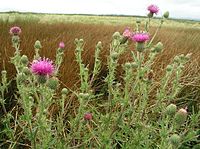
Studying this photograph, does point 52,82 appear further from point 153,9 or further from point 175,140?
point 153,9

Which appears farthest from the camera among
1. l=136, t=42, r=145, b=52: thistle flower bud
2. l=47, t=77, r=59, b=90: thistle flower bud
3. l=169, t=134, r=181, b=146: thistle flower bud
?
l=136, t=42, r=145, b=52: thistle flower bud

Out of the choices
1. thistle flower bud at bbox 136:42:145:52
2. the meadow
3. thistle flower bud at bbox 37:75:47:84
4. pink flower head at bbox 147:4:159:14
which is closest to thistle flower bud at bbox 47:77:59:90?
the meadow

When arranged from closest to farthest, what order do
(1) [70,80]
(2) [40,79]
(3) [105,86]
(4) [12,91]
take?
1. (2) [40,79]
2. (4) [12,91]
3. (1) [70,80]
4. (3) [105,86]

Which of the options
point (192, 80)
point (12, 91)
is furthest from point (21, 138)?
point (192, 80)

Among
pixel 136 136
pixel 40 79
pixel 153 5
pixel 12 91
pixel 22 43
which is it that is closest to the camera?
pixel 40 79

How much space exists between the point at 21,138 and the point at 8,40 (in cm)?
174

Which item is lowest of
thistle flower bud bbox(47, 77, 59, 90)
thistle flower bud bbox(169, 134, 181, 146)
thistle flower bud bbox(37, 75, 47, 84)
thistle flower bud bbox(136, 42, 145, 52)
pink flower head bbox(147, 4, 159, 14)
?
thistle flower bud bbox(169, 134, 181, 146)

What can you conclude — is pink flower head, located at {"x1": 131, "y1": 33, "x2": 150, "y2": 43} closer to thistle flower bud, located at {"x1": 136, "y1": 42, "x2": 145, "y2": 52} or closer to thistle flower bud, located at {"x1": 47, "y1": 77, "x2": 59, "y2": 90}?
thistle flower bud, located at {"x1": 136, "y1": 42, "x2": 145, "y2": 52}

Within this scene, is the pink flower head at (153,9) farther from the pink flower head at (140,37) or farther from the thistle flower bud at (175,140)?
the thistle flower bud at (175,140)

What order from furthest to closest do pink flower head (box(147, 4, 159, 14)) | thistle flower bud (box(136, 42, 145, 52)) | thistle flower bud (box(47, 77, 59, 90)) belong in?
pink flower head (box(147, 4, 159, 14))
thistle flower bud (box(136, 42, 145, 52))
thistle flower bud (box(47, 77, 59, 90))

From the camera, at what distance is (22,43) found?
425cm

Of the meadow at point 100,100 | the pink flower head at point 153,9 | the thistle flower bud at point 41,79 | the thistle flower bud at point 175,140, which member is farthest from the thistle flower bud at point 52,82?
the pink flower head at point 153,9

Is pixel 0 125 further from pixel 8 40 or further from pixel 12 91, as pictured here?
pixel 8 40

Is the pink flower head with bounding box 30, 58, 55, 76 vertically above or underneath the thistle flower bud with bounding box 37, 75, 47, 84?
above
